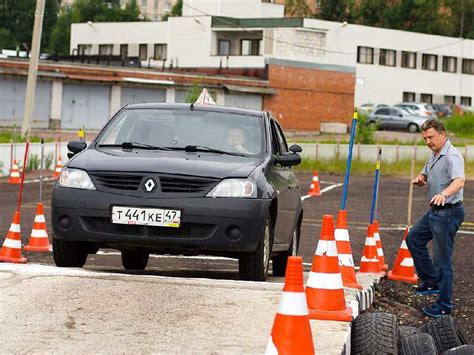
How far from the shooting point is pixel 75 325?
7.21 m

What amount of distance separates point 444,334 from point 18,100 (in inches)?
2323

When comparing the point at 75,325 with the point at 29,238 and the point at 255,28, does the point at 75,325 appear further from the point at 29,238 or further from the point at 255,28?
the point at 255,28

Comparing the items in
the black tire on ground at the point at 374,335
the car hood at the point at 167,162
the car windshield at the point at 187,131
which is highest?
the car windshield at the point at 187,131

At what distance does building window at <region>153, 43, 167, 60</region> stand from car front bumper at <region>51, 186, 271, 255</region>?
8738 centimetres

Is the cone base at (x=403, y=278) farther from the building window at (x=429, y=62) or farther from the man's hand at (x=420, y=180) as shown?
the building window at (x=429, y=62)

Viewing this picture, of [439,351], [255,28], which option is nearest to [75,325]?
[439,351]

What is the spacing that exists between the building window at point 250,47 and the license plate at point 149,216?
78.3 meters

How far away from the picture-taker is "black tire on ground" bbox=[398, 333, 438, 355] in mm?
7535

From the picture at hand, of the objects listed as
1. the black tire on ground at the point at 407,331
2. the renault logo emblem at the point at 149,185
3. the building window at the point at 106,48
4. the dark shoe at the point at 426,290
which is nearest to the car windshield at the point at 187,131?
the renault logo emblem at the point at 149,185

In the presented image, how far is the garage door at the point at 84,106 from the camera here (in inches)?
2707

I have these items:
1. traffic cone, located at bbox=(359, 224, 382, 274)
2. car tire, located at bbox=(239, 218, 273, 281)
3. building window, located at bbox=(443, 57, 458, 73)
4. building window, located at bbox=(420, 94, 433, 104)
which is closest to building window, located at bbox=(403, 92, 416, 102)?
building window, located at bbox=(420, 94, 433, 104)

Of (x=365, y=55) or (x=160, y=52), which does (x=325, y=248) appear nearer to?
(x=365, y=55)

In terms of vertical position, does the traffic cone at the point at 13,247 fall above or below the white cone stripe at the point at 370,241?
below

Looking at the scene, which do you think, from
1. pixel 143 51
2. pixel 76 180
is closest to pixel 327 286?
pixel 76 180
